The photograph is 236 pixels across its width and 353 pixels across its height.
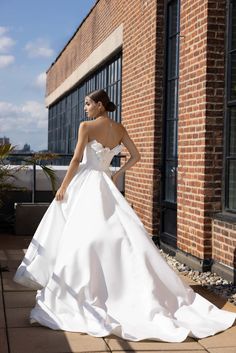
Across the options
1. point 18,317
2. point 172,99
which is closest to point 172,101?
point 172,99

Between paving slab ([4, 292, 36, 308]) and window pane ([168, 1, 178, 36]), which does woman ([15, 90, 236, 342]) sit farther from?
window pane ([168, 1, 178, 36])

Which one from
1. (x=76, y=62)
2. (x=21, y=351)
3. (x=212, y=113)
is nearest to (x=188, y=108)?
(x=212, y=113)

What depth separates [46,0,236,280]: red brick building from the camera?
6727mm

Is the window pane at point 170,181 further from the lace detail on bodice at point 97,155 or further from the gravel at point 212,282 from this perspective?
the lace detail on bodice at point 97,155

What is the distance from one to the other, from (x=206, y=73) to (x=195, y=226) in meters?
1.86

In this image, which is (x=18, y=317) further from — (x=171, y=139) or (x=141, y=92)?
(x=141, y=92)

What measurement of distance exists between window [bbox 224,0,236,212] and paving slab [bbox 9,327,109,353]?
9.61 feet

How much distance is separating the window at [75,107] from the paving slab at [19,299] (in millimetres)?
7013

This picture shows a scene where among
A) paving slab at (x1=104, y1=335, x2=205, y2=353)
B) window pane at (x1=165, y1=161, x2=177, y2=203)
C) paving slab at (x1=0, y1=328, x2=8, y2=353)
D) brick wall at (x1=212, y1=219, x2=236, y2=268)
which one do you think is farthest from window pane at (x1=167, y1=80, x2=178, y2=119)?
paving slab at (x1=0, y1=328, x2=8, y2=353)

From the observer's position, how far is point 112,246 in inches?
189

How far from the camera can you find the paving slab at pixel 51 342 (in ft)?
13.4

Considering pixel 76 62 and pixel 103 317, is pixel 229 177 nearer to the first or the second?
pixel 103 317

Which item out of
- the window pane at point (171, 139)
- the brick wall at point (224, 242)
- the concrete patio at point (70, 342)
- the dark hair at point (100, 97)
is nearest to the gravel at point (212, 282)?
the brick wall at point (224, 242)

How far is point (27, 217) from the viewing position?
1021 cm
